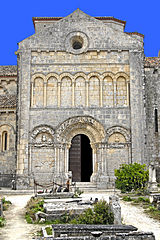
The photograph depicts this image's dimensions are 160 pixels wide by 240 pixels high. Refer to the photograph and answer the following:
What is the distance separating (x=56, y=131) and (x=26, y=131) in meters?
2.03

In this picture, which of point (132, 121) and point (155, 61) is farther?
point (155, 61)

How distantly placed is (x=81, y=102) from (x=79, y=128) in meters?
1.80

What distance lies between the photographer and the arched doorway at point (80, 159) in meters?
23.1

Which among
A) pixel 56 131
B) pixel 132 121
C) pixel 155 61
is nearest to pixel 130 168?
pixel 132 121

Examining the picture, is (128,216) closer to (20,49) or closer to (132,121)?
(132,121)

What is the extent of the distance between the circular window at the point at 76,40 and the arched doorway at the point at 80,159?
6.16m

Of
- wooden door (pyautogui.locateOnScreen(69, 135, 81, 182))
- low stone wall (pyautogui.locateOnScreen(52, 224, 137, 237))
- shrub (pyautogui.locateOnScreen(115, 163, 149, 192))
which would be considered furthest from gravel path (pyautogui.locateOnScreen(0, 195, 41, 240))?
wooden door (pyautogui.locateOnScreen(69, 135, 81, 182))

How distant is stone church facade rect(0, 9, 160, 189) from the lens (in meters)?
21.3

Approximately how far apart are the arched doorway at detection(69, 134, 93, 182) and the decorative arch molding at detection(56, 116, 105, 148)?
1.66m

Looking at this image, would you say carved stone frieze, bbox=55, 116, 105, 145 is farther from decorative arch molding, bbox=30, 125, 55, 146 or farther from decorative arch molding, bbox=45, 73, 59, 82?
decorative arch molding, bbox=45, 73, 59, 82

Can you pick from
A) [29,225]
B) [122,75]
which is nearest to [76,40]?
[122,75]

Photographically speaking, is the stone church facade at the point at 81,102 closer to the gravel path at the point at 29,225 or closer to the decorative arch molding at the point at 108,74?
the decorative arch molding at the point at 108,74

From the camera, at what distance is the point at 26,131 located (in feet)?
70.6

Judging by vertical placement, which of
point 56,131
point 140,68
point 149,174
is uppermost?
point 140,68
